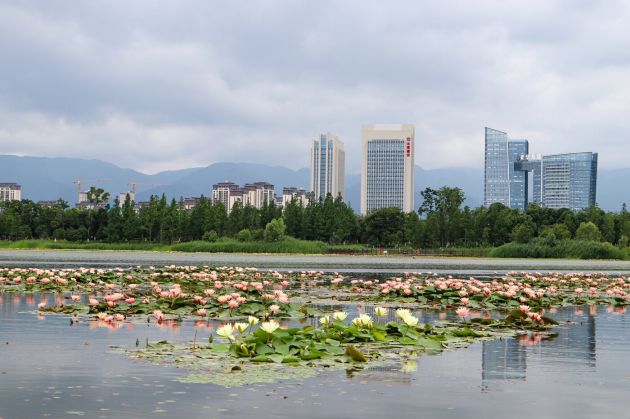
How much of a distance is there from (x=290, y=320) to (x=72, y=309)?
4689mm

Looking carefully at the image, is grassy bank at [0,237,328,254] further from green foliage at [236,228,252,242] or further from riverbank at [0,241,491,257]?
green foliage at [236,228,252,242]

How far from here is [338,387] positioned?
8750mm

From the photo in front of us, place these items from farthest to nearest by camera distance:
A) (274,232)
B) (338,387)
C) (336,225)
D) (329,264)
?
1. (336,225)
2. (274,232)
3. (329,264)
4. (338,387)

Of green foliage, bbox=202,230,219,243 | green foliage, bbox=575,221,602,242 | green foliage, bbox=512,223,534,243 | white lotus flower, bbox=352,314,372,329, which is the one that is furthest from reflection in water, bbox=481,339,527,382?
green foliage, bbox=575,221,602,242

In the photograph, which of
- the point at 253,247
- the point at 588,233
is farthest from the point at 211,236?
the point at 588,233

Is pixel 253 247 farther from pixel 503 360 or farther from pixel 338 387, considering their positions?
pixel 338 387

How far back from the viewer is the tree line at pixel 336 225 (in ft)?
367

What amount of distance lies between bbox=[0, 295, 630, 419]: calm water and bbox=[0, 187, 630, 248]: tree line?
92.6 metres

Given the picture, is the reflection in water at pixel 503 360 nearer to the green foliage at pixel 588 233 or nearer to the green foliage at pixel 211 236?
the green foliage at pixel 211 236

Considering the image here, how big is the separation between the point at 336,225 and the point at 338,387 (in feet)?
352

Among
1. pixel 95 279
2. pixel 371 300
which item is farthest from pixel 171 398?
pixel 95 279

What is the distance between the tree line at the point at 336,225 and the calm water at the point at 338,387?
92.6 meters

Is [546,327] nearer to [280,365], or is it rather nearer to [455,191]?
[280,365]

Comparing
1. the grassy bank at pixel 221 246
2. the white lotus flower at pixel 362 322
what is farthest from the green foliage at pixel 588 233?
the white lotus flower at pixel 362 322
